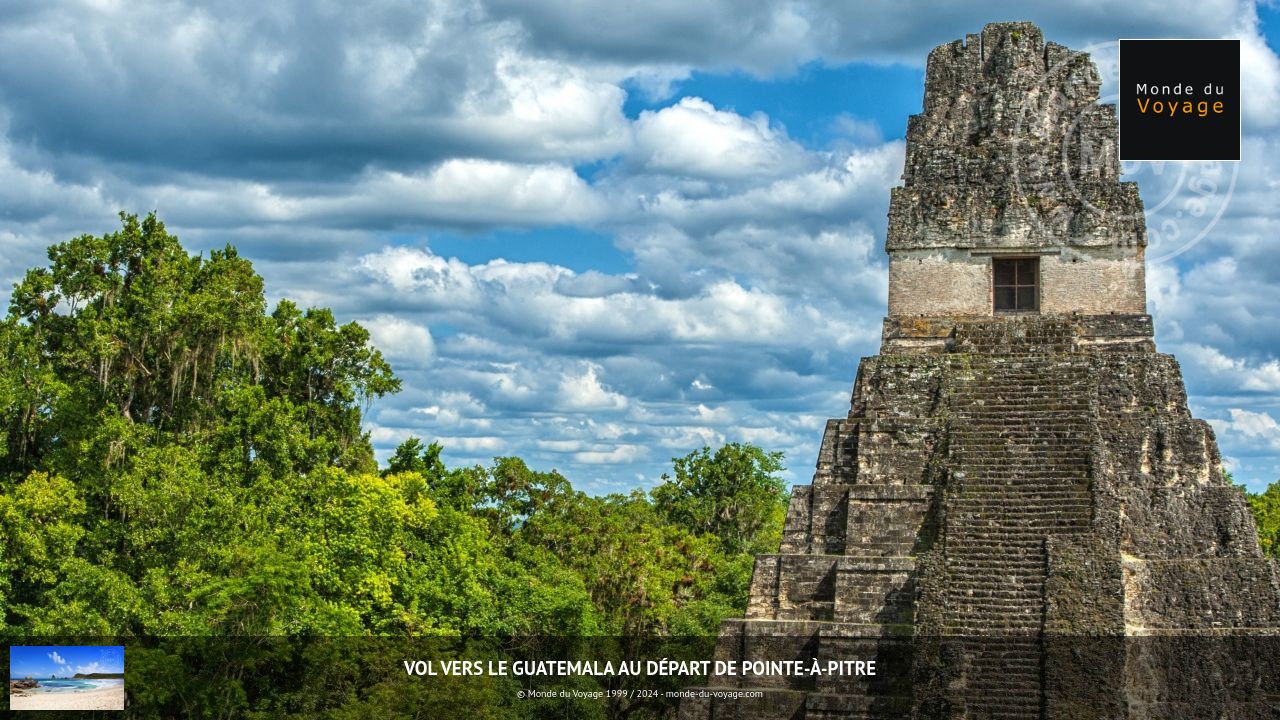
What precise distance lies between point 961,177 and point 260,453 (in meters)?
14.0

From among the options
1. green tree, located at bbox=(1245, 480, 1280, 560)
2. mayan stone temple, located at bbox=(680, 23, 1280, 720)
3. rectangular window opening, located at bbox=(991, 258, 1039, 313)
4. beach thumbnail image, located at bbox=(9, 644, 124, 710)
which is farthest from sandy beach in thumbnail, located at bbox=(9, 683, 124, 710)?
green tree, located at bbox=(1245, 480, 1280, 560)

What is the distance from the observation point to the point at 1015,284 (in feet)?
76.0

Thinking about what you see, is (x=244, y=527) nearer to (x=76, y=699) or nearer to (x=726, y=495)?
(x=76, y=699)

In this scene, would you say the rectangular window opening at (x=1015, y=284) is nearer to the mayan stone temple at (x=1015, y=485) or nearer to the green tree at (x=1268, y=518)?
the mayan stone temple at (x=1015, y=485)

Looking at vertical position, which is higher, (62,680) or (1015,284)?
(1015,284)

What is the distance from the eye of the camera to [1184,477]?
19672 mm

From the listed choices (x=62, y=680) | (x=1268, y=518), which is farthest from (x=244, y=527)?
(x=1268, y=518)

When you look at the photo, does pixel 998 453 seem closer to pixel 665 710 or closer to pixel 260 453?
pixel 665 710

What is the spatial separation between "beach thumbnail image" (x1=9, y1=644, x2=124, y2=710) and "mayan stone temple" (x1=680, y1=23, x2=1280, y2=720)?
1017cm

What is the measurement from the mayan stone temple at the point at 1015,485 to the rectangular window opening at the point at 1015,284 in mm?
33

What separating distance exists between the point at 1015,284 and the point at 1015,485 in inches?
173

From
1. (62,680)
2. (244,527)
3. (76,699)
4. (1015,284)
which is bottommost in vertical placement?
(76,699)

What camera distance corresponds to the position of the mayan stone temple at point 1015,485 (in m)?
18.0

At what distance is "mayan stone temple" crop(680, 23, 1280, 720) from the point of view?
58.9 feet
